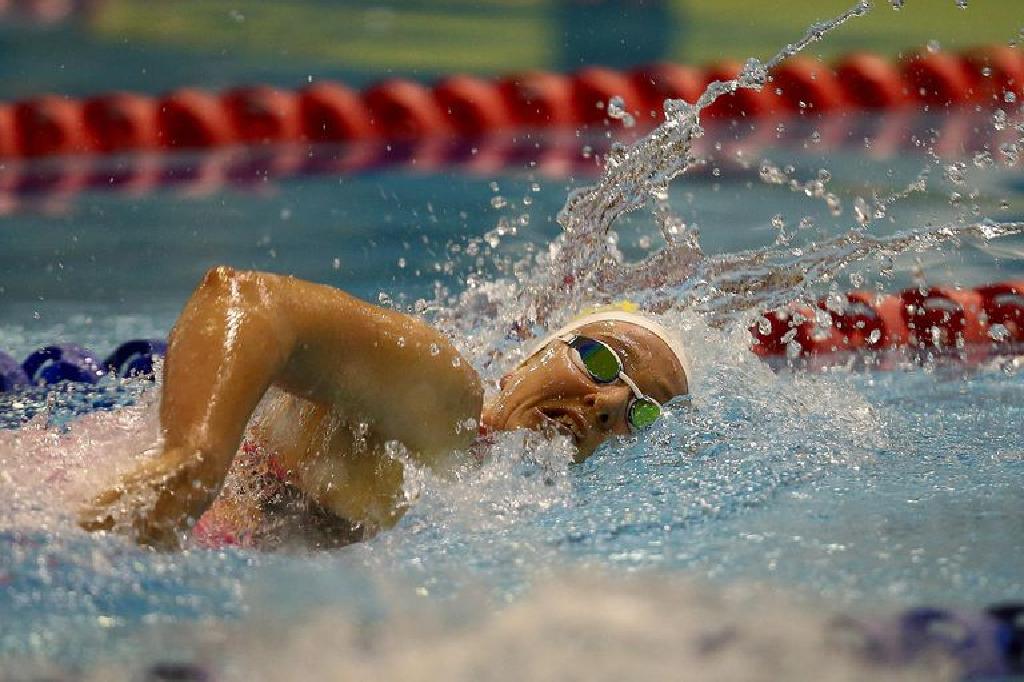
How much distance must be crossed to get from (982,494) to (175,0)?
20.1 ft

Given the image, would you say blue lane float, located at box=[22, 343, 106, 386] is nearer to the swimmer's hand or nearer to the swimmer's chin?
the swimmer's chin

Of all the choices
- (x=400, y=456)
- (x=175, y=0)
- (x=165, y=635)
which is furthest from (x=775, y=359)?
(x=175, y=0)

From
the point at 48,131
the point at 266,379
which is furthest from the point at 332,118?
the point at 266,379

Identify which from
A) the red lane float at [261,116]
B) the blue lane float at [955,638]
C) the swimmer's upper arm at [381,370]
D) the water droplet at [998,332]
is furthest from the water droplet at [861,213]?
the red lane float at [261,116]

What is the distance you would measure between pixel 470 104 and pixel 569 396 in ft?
11.0

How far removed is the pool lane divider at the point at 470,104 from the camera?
476 cm

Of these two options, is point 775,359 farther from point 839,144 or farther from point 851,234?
point 839,144

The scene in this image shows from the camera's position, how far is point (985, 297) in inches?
126

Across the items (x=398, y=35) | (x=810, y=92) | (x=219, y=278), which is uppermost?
(x=398, y=35)

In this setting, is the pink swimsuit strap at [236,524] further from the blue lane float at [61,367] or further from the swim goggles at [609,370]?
the blue lane float at [61,367]

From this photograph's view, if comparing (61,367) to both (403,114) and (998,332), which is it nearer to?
(998,332)

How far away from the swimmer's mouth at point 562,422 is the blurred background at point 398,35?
14.3 ft

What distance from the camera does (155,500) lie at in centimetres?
137

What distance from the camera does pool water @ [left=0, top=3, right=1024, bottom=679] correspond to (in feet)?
4.17
